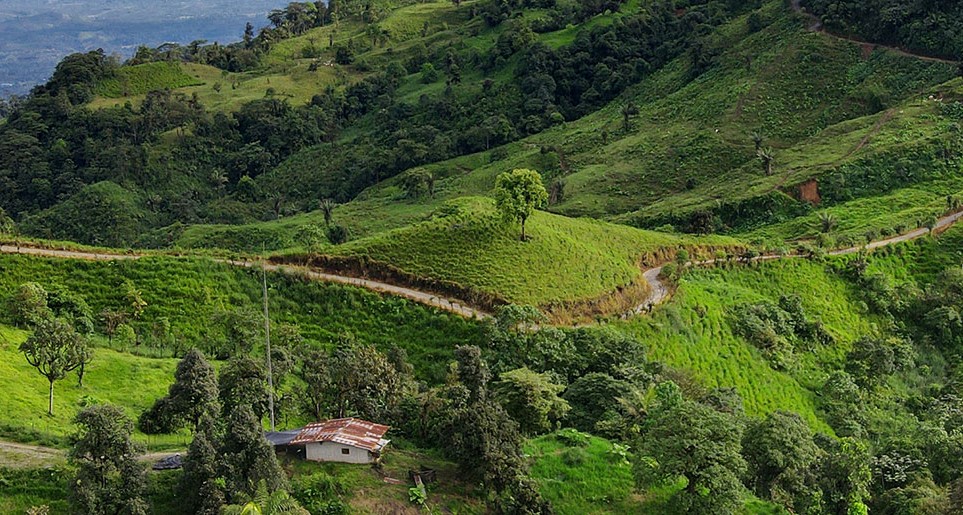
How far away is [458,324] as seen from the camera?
4066 centimetres

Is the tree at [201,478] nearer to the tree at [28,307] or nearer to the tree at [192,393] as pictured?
the tree at [192,393]

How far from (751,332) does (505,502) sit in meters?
24.2

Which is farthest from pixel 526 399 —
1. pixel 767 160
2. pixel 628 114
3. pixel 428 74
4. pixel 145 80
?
pixel 145 80

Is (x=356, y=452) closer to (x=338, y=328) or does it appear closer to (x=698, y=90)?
(x=338, y=328)

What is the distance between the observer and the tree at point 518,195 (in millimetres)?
45750

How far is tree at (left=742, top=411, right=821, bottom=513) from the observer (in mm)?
28266

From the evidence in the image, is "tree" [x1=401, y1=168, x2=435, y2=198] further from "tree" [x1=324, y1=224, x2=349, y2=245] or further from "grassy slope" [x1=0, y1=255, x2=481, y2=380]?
"grassy slope" [x1=0, y1=255, x2=481, y2=380]

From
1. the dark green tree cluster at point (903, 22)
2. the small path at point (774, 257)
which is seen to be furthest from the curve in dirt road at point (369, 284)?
the dark green tree cluster at point (903, 22)

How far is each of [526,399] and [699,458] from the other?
21.6 ft

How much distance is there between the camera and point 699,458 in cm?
2548

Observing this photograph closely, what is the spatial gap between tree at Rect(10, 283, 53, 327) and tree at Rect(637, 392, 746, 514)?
2706 cm

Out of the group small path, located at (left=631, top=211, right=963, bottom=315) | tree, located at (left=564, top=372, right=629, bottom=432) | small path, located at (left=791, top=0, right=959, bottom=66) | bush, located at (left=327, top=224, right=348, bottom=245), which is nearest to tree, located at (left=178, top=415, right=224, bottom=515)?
tree, located at (left=564, top=372, right=629, bottom=432)

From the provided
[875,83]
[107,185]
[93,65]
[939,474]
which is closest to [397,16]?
[93,65]

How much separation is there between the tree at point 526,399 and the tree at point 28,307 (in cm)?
2137
